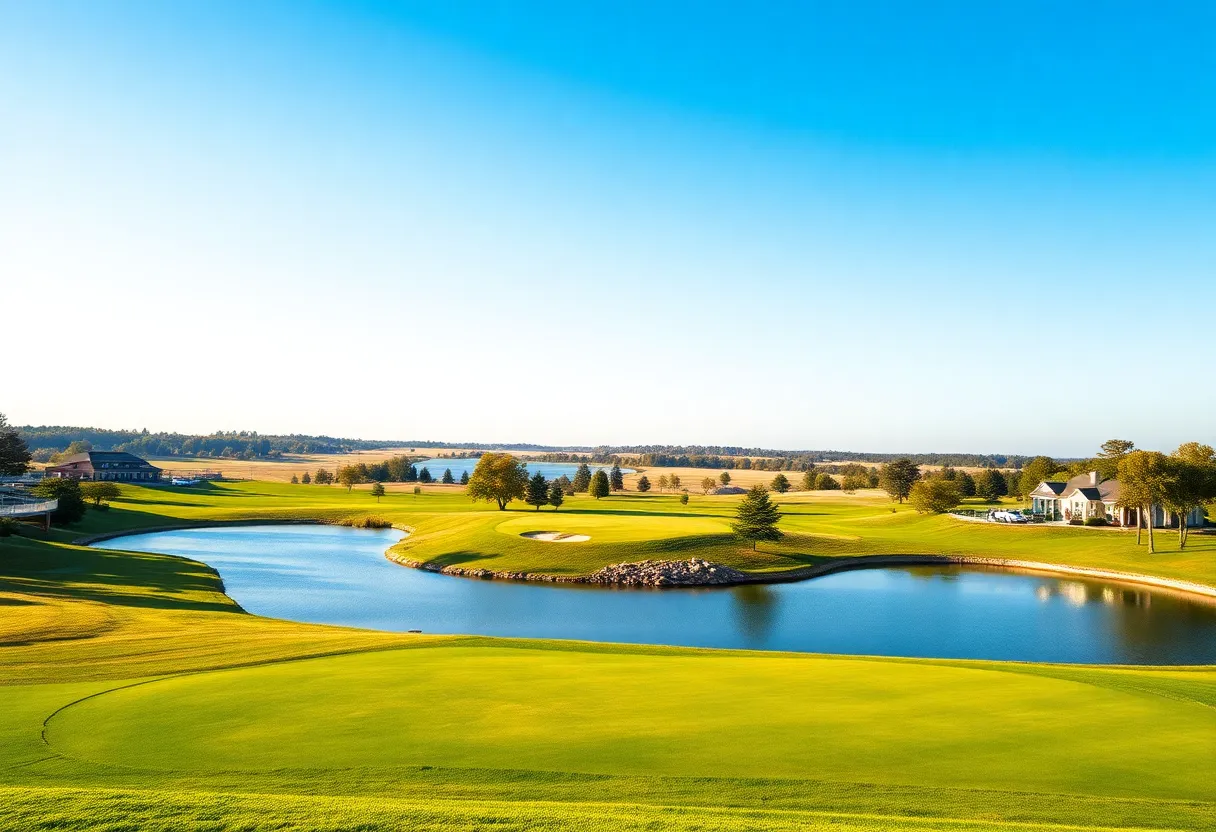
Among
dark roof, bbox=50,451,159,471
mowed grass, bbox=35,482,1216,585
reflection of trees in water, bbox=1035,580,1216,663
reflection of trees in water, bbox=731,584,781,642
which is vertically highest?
dark roof, bbox=50,451,159,471

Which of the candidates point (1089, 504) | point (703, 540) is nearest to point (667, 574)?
point (703, 540)

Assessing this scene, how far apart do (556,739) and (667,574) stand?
130 feet

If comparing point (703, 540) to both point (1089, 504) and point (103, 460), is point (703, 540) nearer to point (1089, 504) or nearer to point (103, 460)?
point (1089, 504)

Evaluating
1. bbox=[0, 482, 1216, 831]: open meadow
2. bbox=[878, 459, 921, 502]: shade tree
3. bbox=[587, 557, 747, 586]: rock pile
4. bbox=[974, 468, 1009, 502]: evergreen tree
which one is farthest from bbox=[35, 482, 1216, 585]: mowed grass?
bbox=[974, 468, 1009, 502]: evergreen tree

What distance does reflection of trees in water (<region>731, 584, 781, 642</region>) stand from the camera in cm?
3553

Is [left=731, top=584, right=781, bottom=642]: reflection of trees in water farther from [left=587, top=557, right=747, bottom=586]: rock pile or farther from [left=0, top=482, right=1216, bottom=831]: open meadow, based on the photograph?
[left=0, top=482, right=1216, bottom=831]: open meadow

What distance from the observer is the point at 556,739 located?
36.5ft

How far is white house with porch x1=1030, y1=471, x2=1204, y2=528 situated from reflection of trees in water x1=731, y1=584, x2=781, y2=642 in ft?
121

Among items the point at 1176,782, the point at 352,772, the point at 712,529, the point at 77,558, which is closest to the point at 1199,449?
the point at 712,529

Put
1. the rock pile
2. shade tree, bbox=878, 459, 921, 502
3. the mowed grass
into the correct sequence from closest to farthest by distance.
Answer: the rock pile < the mowed grass < shade tree, bbox=878, 459, 921, 502

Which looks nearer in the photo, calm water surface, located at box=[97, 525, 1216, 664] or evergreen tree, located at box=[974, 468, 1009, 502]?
calm water surface, located at box=[97, 525, 1216, 664]

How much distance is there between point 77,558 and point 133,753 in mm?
40045

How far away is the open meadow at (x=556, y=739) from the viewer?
26.5ft

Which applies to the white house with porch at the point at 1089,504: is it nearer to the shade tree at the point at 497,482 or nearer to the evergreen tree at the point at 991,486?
the evergreen tree at the point at 991,486
